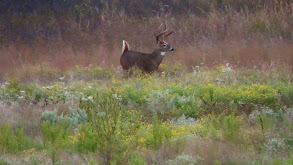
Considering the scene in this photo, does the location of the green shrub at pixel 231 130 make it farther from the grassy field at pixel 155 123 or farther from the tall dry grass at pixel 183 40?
the tall dry grass at pixel 183 40

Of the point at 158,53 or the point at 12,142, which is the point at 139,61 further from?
the point at 12,142

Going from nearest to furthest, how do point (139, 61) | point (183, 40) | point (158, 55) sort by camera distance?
point (139, 61), point (158, 55), point (183, 40)

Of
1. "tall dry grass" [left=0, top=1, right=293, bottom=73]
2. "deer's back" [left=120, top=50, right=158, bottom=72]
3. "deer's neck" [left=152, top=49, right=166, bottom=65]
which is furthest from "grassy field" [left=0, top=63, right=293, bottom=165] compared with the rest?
"tall dry grass" [left=0, top=1, right=293, bottom=73]

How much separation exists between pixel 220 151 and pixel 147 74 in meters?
9.45

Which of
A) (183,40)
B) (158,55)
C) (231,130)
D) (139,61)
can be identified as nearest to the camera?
(231,130)

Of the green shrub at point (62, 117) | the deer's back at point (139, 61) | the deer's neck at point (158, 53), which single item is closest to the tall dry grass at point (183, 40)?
the deer's neck at point (158, 53)

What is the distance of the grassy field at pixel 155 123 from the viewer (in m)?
7.30

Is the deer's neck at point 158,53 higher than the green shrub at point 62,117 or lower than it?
lower

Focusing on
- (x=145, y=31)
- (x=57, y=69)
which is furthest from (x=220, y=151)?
(x=145, y=31)

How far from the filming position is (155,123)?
25.7ft

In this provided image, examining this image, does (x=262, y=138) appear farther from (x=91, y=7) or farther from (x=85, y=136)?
(x=91, y=7)

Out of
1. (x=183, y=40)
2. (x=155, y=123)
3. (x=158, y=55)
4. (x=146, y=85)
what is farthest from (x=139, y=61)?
(x=155, y=123)

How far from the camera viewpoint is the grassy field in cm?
730

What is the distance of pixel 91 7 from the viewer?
85.8 ft
